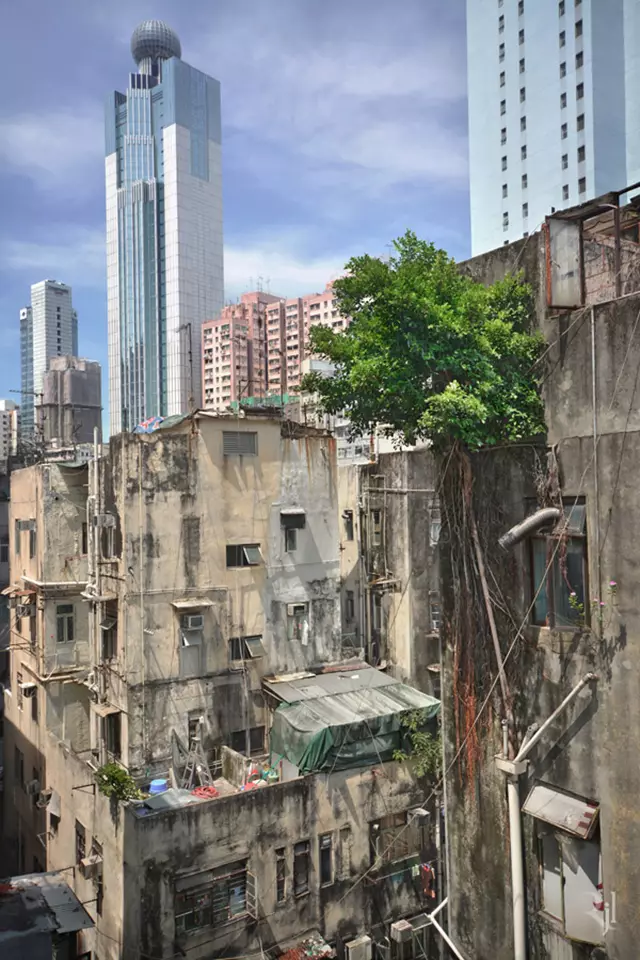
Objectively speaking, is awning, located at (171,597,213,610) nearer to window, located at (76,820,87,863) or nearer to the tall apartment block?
window, located at (76,820,87,863)

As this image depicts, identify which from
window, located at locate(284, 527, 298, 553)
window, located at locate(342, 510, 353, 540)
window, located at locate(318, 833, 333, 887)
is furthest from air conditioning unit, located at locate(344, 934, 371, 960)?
window, located at locate(342, 510, 353, 540)

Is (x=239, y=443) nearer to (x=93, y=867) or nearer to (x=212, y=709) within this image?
(x=212, y=709)

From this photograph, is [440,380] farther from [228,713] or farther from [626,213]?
[228,713]

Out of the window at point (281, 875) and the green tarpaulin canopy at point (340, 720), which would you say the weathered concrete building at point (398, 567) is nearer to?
the green tarpaulin canopy at point (340, 720)

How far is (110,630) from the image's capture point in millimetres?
21672

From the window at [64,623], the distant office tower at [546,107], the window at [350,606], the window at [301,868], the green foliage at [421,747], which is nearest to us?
the window at [301,868]

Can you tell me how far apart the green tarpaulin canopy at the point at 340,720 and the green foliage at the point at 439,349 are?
35.8 feet

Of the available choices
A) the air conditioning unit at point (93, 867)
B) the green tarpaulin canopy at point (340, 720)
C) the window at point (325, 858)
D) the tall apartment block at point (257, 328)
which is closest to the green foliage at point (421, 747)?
the green tarpaulin canopy at point (340, 720)

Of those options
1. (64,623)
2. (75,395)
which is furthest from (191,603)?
(75,395)

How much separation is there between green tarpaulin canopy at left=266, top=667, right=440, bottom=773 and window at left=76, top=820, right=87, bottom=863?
18.2 ft

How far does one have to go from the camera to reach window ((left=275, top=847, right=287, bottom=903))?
1825 centimetres

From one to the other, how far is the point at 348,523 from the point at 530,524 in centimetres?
2222

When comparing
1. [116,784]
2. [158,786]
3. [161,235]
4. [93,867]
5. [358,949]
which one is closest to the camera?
[116,784]

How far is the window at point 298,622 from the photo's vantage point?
22938 millimetres
